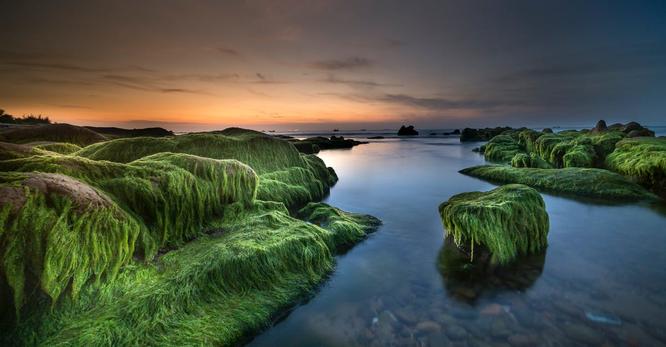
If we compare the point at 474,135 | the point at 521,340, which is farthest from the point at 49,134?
the point at 474,135

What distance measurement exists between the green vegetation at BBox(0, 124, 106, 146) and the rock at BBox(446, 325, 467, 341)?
12600 millimetres

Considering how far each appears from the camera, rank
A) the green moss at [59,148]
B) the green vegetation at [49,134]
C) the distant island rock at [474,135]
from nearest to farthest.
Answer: the green moss at [59,148] → the green vegetation at [49,134] → the distant island rock at [474,135]

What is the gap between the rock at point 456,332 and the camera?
3.79 metres

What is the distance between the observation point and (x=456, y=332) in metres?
3.88

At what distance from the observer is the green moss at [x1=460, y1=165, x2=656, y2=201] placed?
34.8ft

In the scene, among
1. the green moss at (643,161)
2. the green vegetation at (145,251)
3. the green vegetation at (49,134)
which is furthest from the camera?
the green moss at (643,161)

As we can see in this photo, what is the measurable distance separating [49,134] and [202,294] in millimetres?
10438

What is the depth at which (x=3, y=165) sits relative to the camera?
371 centimetres

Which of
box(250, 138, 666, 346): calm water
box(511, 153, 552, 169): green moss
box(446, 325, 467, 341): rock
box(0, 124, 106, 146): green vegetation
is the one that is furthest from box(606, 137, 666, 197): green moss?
box(0, 124, 106, 146): green vegetation

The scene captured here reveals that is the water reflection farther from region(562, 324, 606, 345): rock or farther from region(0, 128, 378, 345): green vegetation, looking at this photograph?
region(0, 128, 378, 345): green vegetation

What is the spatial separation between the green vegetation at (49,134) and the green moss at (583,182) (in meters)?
18.0

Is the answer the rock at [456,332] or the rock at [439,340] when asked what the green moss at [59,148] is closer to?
the rock at [439,340]

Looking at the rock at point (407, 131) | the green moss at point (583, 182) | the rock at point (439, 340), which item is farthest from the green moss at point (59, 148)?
the rock at point (407, 131)

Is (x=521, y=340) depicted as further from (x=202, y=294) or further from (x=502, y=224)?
(x=202, y=294)
